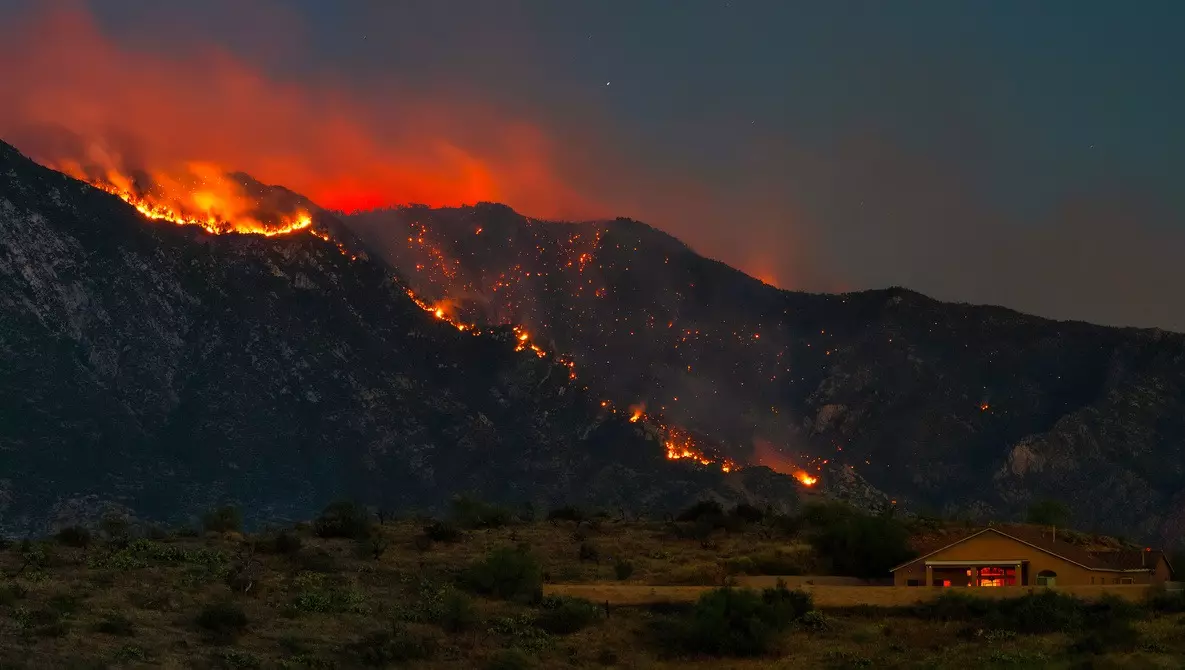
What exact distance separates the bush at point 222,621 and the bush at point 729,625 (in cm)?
1745

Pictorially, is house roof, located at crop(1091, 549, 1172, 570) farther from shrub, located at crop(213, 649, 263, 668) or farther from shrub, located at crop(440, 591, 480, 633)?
shrub, located at crop(213, 649, 263, 668)

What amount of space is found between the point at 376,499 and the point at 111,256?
5012 centimetres

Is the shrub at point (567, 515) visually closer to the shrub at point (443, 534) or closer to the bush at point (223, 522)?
the shrub at point (443, 534)

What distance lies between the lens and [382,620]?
193 ft

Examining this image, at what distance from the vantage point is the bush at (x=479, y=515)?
291 ft

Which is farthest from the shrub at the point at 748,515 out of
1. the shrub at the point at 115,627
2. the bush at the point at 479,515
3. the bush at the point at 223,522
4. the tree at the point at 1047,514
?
the shrub at the point at 115,627

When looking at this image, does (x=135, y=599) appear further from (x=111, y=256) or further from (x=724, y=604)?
(x=111, y=256)

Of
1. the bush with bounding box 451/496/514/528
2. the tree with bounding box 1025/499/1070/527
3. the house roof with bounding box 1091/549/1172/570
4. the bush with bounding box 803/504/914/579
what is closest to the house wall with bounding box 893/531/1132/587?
the house roof with bounding box 1091/549/1172/570

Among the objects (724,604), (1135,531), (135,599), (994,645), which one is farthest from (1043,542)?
(1135,531)

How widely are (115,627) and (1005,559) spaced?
44709 millimetres

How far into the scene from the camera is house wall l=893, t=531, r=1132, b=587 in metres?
72.1

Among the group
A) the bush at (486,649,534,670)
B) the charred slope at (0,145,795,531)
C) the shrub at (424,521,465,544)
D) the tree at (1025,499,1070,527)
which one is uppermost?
the charred slope at (0,145,795,531)

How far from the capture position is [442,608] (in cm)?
6109

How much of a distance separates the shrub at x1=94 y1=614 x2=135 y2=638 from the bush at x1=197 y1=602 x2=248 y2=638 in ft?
9.79
